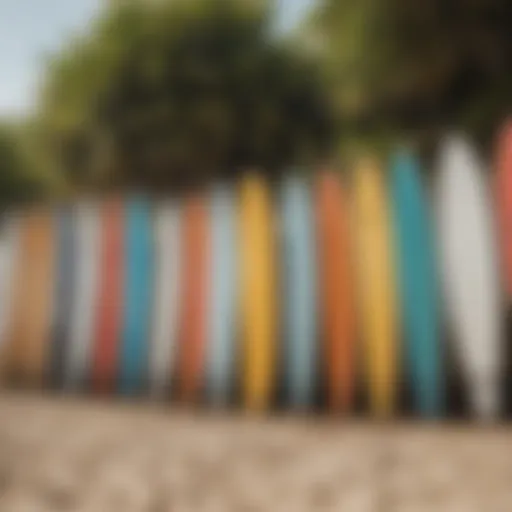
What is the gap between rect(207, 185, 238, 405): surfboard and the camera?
3.66 ft

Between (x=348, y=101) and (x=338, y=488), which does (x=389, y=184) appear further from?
(x=338, y=488)

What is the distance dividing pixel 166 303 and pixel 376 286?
25cm

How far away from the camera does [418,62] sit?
132cm

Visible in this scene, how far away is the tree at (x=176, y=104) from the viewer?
131 cm

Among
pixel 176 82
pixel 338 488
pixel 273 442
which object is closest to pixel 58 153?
pixel 176 82

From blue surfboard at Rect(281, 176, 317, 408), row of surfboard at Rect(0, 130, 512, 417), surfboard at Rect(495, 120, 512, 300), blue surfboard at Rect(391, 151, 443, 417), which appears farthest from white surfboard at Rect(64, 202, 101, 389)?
surfboard at Rect(495, 120, 512, 300)

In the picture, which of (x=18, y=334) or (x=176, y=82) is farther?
(x=176, y=82)

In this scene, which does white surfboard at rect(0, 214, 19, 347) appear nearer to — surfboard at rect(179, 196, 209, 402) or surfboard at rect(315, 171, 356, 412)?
surfboard at rect(179, 196, 209, 402)

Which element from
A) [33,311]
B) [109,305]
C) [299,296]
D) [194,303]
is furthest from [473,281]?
[33,311]

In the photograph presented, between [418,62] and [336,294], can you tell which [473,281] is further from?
[418,62]

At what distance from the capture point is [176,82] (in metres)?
1.32

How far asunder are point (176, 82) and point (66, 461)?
61cm

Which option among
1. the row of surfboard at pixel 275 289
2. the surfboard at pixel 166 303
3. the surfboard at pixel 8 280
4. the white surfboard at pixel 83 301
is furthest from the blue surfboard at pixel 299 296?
the surfboard at pixel 8 280

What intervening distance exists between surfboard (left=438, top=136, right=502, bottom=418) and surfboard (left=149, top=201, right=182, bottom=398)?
31 cm
